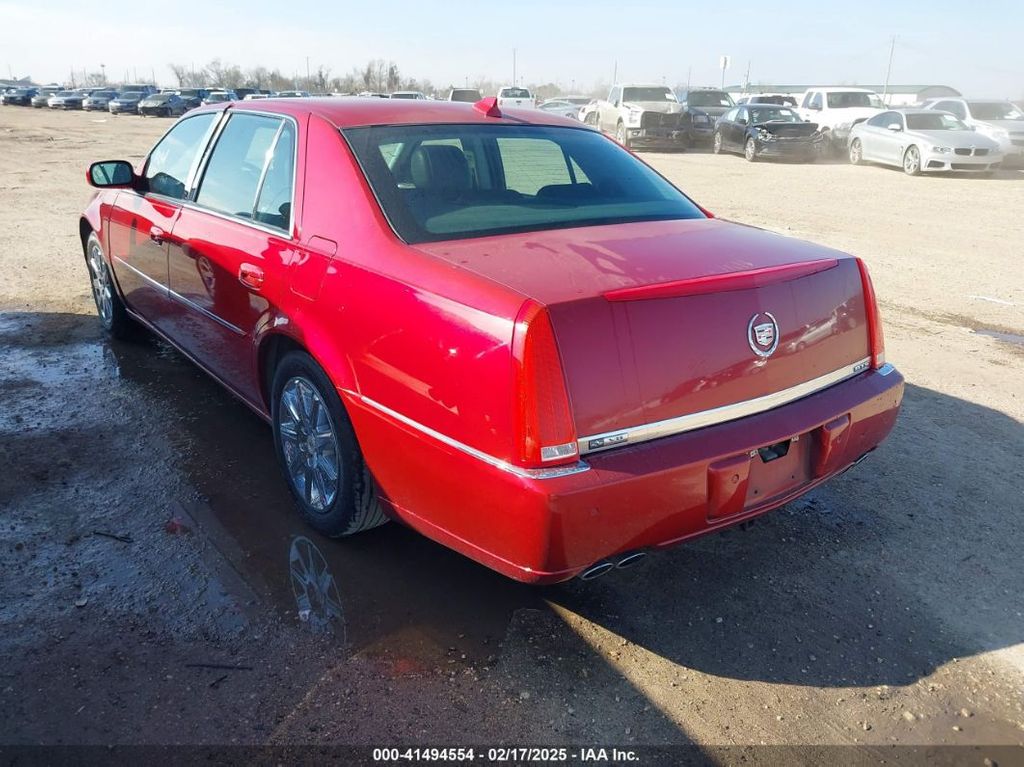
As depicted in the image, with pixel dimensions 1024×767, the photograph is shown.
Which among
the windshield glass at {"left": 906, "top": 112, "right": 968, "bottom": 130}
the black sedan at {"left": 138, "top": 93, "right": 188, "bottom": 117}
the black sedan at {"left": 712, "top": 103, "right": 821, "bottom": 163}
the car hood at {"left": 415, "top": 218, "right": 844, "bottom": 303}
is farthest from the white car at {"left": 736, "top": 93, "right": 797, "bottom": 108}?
the black sedan at {"left": 138, "top": 93, "right": 188, "bottom": 117}

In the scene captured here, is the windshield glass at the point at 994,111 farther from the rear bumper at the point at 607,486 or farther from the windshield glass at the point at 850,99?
the rear bumper at the point at 607,486

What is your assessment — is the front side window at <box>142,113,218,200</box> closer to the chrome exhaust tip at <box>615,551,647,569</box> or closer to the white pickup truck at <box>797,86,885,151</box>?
the chrome exhaust tip at <box>615,551,647,569</box>

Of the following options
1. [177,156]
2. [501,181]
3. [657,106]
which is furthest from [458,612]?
[657,106]

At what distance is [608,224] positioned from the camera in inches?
121

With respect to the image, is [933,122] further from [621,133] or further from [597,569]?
[597,569]

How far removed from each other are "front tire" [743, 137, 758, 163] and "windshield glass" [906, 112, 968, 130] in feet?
12.8

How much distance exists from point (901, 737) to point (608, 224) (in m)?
1.92

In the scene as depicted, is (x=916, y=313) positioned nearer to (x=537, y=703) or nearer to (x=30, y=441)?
(x=537, y=703)

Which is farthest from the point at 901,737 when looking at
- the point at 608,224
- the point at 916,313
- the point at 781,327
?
the point at 916,313

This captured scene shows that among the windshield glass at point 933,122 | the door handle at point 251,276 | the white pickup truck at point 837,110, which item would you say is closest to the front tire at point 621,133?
the white pickup truck at point 837,110

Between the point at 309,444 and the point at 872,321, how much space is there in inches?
85.9

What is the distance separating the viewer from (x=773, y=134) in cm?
2106

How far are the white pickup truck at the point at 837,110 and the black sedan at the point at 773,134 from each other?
31.4 inches

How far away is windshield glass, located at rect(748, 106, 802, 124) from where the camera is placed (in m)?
21.6
